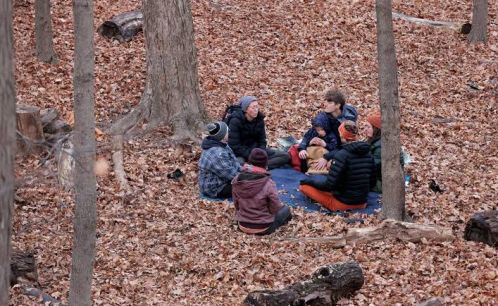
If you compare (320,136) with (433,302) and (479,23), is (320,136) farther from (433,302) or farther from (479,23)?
(479,23)

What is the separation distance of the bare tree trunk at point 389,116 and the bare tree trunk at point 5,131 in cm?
522

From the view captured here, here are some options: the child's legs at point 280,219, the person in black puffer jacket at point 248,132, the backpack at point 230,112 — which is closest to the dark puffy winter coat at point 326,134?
the person in black puffer jacket at point 248,132

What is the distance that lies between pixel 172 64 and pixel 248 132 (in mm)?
1889

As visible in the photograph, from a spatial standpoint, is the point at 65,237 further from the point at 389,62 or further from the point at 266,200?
the point at 389,62

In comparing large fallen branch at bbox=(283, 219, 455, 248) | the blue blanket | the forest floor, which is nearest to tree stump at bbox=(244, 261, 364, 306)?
the forest floor

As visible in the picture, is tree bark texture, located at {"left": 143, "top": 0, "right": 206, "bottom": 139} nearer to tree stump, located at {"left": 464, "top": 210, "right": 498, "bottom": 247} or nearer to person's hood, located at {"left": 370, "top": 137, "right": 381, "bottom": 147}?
person's hood, located at {"left": 370, "top": 137, "right": 381, "bottom": 147}

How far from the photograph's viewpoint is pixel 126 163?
37.9 feet

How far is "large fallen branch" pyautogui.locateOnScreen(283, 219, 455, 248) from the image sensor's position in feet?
31.2

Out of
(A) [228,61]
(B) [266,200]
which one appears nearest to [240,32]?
(A) [228,61]

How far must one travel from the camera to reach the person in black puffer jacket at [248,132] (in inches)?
449

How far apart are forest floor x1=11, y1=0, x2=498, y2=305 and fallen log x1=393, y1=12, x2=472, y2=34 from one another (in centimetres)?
28

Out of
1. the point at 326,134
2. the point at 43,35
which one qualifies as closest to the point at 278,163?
the point at 326,134

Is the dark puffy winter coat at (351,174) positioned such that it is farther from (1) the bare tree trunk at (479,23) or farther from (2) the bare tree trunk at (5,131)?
(1) the bare tree trunk at (479,23)

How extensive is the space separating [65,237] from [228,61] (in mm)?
6881
